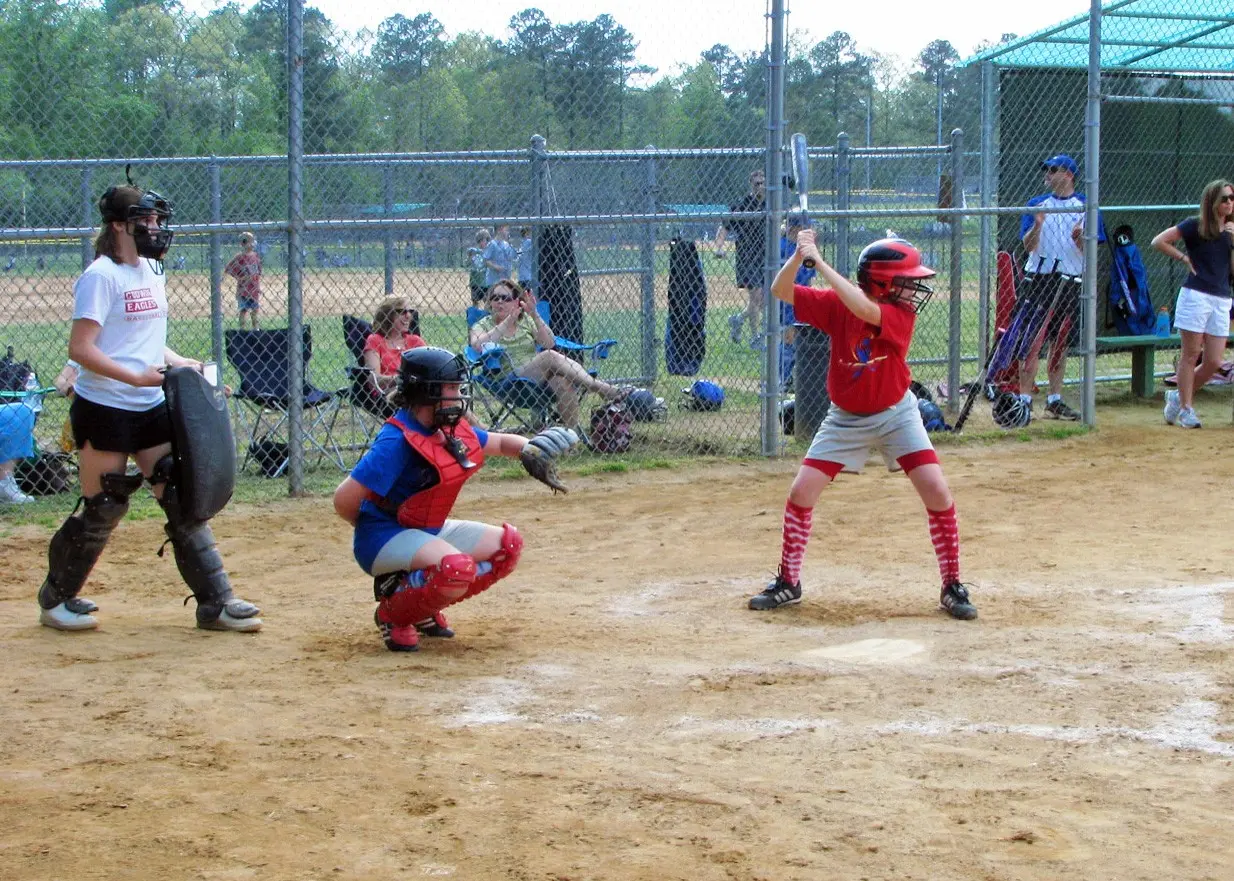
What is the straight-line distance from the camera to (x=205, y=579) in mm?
5961

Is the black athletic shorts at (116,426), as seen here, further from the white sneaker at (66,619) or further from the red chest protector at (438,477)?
the red chest protector at (438,477)

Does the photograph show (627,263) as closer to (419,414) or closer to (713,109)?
(713,109)

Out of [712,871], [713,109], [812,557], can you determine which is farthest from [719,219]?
[712,871]

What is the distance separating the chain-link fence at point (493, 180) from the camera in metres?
8.84

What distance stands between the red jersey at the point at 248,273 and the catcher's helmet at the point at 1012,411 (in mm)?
5985

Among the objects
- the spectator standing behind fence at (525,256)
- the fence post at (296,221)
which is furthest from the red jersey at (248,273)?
the fence post at (296,221)

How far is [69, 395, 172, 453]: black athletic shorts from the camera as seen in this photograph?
5719 mm

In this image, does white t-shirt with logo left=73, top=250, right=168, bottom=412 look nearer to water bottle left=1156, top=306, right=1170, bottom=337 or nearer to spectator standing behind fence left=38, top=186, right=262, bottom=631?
spectator standing behind fence left=38, top=186, right=262, bottom=631

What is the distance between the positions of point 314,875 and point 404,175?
9.87 meters

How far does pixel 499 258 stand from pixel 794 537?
6.75 meters

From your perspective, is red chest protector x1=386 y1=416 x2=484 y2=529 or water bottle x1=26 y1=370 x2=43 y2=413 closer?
red chest protector x1=386 y1=416 x2=484 y2=529

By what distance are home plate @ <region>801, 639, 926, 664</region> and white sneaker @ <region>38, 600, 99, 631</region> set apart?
2.83 m

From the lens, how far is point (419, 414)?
551 centimetres

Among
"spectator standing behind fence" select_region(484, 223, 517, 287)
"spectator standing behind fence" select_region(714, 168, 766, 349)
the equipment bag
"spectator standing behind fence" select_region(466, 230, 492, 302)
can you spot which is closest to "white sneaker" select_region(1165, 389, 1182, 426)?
the equipment bag
